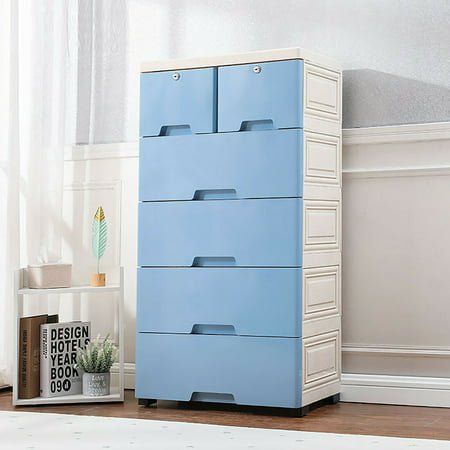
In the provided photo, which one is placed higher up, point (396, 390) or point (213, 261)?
point (213, 261)

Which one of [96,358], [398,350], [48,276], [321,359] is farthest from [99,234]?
[398,350]

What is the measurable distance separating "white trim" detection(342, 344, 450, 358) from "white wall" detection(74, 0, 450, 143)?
78 cm

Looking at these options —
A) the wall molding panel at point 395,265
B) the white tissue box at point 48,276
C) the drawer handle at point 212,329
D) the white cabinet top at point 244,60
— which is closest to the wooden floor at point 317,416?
the wall molding panel at point 395,265

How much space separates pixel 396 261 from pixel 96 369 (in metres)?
1.12

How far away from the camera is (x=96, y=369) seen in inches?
132

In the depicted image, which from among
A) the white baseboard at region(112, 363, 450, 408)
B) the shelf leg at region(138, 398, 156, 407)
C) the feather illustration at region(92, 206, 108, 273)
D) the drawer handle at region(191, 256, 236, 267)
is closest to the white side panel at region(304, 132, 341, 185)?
the drawer handle at region(191, 256, 236, 267)

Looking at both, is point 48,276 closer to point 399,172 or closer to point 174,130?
point 174,130

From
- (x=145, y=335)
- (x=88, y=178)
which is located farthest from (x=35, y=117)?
(x=145, y=335)

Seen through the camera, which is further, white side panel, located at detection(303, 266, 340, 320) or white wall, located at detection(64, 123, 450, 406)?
white wall, located at detection(64, 123, 450, 406)

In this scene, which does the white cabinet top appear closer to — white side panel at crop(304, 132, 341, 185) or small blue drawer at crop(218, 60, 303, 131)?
small blue drawer at crop(218, 60, 303, 131)

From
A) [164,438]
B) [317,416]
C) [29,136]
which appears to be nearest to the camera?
[164,438]

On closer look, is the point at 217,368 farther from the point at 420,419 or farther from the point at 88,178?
the point at 88,178

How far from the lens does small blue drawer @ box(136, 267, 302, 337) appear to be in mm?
3059

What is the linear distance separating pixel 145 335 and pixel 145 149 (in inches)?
24.9
